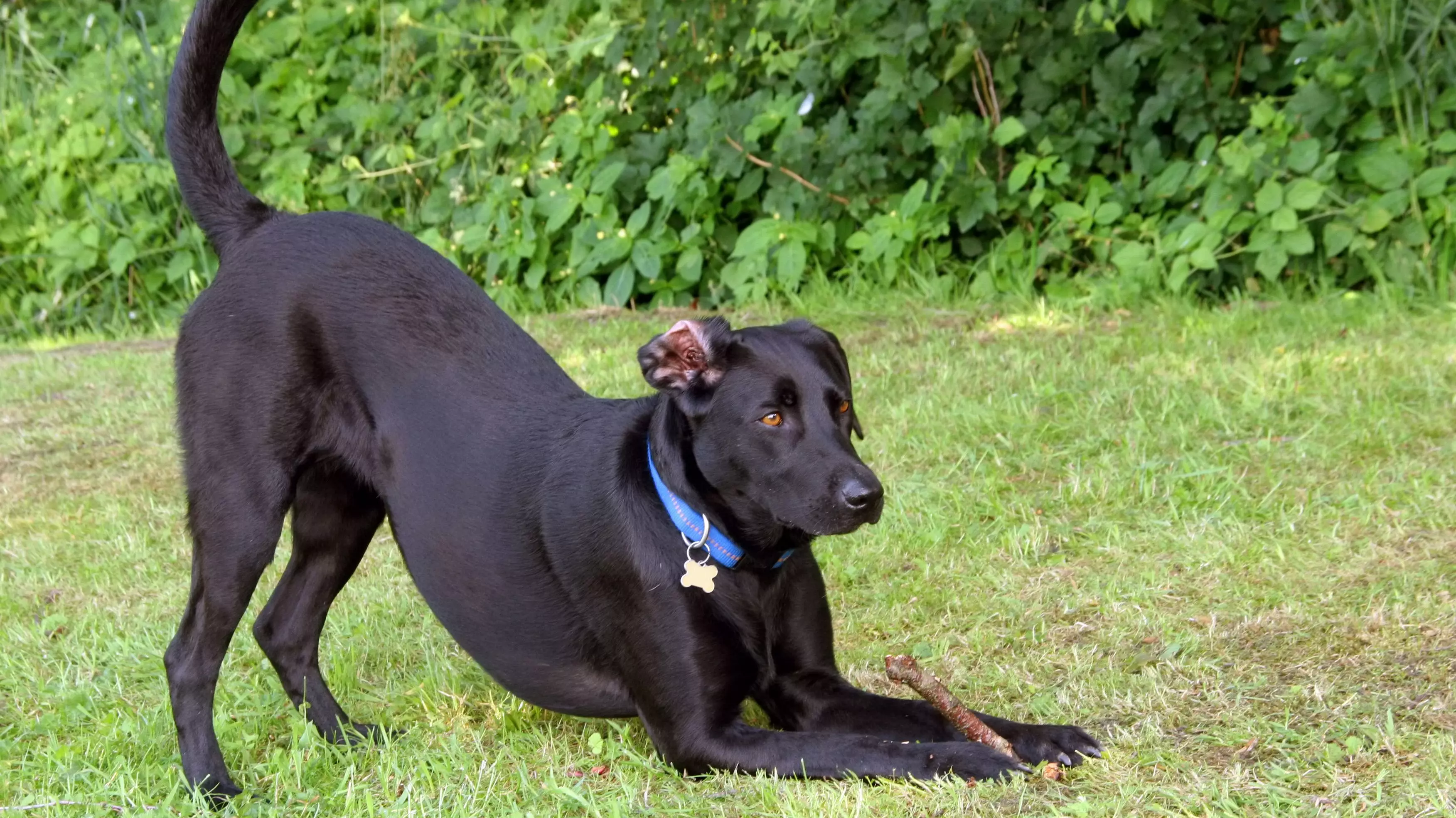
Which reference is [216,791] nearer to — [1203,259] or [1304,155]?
[1203,259]

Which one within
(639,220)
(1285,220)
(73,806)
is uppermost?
(1285,220)

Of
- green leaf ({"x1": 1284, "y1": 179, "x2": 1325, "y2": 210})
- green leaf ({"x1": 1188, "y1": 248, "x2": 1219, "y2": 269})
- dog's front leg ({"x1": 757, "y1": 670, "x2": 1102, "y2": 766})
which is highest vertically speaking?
green leaf ({"x1": 1284, "y1": 179, "x2": 1325, "y2": 210})

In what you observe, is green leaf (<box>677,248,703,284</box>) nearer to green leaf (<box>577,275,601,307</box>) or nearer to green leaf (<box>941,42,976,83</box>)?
green leaf (<box>577,275,601,307</box>)

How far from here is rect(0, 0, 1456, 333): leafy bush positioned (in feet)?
21.0

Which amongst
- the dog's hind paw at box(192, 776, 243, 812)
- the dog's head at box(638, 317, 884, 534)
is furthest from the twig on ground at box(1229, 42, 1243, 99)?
the dog's hind paw at box(192, 776, 243, 812)

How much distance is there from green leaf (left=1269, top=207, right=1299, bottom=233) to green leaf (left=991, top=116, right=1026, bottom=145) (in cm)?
127

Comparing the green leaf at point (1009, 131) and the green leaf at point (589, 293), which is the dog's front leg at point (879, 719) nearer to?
the green leaf at point (1009, 131)

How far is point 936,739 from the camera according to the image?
9.53ft

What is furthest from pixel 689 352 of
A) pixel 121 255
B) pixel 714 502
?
pixel 121 255

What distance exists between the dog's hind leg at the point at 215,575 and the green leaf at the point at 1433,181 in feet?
17.1

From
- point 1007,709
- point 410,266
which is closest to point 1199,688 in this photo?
point 1007,709

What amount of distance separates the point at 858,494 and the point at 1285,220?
14.2ft

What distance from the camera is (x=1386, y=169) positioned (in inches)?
246

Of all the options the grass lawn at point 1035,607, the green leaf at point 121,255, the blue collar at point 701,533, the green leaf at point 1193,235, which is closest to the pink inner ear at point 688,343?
the blue collar at point 701,533
